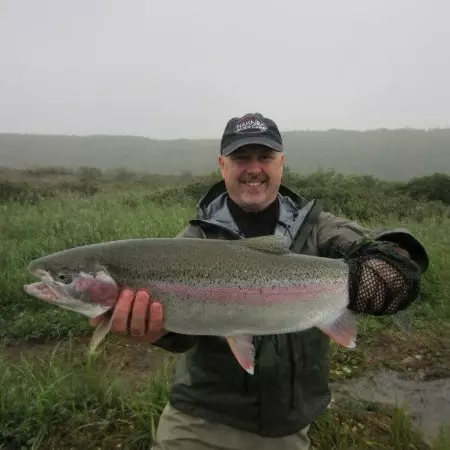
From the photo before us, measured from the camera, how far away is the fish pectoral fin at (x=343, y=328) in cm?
266

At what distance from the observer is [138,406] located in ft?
12.7

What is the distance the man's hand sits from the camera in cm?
250

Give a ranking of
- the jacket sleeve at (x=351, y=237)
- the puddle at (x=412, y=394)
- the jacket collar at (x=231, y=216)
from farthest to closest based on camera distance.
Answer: the puddle at (x=412, y=394) < the jacket collar at (x=231, y=216) < the jacket sleeve at (x=351, y=237)

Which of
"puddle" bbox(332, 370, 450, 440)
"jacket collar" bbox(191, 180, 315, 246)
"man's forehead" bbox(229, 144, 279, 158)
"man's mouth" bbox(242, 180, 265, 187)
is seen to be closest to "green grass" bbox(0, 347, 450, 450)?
"puddle" bbox(332, 370, 450, 440)

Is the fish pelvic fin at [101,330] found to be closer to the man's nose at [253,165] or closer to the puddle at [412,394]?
the man's nose at [253,165]

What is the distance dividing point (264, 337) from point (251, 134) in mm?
1327

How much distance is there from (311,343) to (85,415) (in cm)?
200

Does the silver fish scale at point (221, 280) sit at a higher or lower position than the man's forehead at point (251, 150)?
lower

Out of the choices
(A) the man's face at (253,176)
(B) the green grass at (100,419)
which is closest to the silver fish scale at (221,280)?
(A) the man's face at (253,176)

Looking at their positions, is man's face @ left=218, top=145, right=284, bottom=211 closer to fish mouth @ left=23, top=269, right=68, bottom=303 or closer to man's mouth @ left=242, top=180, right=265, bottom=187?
man's mouth @ left=242, top=180, right=265, bottom=187

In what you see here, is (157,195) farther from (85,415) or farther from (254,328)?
(254,328)

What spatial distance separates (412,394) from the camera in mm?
5035

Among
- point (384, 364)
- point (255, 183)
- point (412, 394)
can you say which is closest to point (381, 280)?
point (255, 183)

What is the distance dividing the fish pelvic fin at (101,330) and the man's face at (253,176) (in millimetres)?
1209
